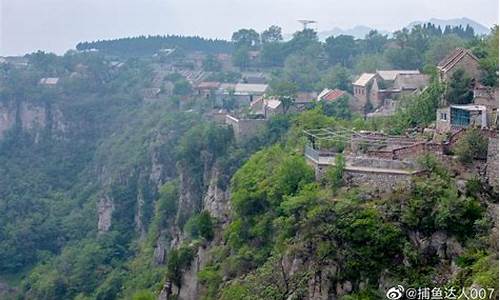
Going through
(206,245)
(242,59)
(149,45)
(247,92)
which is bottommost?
(206,245)

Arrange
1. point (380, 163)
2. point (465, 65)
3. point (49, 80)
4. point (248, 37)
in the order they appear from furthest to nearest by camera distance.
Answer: point (248, 37)
point (49, 80)
point (465, 65)
point (380, 163)

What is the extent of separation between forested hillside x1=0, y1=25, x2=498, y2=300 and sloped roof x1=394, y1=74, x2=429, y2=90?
23.6 inches

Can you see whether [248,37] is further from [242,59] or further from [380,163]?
[380,163]

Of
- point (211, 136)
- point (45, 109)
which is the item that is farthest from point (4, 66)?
point (211, 136)

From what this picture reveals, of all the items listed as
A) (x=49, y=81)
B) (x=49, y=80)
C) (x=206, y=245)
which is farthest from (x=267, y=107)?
(x=49, y=80)

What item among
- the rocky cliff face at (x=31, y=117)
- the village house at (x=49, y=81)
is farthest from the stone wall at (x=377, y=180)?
the village house at (x=49, y=81)

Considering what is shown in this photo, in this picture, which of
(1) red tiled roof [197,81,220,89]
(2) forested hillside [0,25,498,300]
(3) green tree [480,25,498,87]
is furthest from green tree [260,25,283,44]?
(3) green tree [480,25,498,87]

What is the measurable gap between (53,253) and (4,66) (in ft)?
74.2

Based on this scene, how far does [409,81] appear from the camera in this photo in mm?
30641

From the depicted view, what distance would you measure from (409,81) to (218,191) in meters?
9.17

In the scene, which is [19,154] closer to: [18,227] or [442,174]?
[18,227]

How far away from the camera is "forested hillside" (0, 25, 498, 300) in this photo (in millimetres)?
14887

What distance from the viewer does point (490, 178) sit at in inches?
605

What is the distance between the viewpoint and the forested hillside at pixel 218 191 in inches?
586
